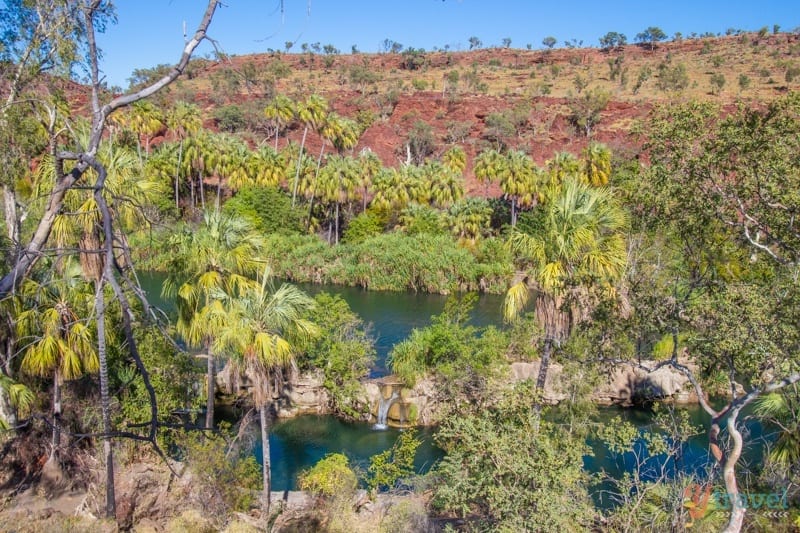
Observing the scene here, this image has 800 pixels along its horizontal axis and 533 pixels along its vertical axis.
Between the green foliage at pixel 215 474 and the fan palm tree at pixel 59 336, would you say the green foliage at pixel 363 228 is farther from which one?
the fan palm tree at pixel 59 336

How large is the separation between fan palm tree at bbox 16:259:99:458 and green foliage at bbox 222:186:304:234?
29931 mm

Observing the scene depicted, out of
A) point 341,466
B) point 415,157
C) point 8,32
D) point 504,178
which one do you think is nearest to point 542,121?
point 415,157

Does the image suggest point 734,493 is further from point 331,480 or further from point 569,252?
point 331,480

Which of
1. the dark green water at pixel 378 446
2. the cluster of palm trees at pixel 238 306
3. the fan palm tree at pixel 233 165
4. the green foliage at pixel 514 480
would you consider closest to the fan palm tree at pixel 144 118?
the fan palm tree at pixel 233 165

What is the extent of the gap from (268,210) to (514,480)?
36763 mm

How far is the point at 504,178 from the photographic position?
146ft

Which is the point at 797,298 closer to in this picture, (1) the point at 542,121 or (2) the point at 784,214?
(2) the point at 784,214

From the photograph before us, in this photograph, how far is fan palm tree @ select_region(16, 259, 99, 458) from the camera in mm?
12500

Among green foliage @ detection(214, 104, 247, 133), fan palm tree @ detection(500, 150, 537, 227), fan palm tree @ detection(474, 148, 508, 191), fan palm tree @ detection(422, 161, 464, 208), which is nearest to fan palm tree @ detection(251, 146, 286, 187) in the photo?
fan palm tree @ detection(422, 161, 464, 208)

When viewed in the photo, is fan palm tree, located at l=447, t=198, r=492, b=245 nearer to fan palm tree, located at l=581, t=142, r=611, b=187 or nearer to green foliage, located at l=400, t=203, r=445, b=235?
green foliage, located at l=400, t=203, r=445, b=235

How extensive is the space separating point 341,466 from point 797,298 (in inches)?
381

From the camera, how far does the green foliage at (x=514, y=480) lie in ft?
29.2

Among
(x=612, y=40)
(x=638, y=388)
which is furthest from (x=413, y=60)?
(x=638, y=388)

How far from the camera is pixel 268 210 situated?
43719 millimetres
